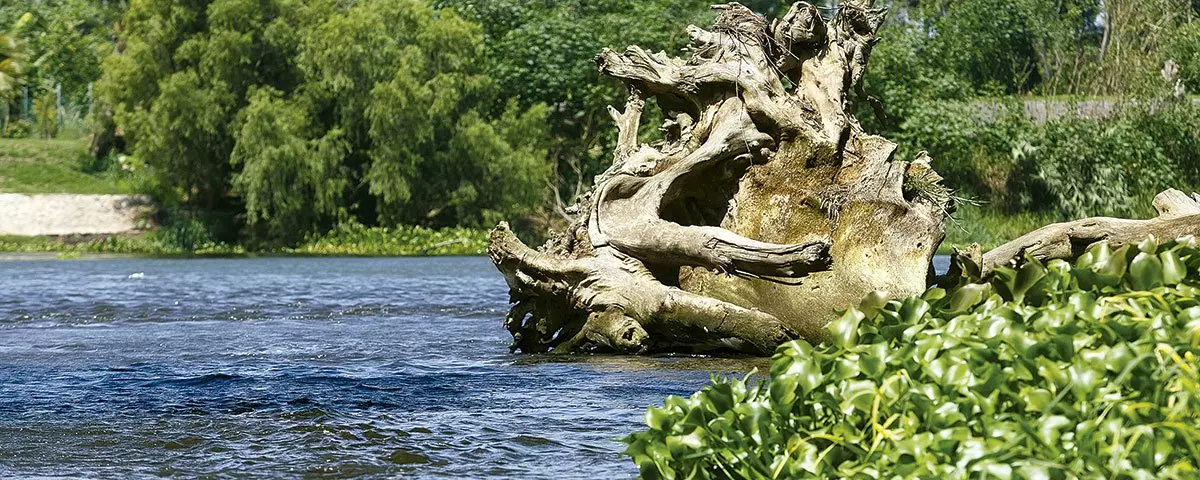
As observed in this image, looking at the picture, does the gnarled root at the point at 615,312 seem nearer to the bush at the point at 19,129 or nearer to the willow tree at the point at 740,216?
the willow tree at the point at 740,216

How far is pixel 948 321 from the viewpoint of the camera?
13.3ft

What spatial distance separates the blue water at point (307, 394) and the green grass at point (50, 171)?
27.0 meters

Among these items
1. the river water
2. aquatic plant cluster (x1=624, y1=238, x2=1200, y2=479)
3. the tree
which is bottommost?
the river water

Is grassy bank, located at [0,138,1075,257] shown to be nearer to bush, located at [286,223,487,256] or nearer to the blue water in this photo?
bush, located at [286,223,487,256]

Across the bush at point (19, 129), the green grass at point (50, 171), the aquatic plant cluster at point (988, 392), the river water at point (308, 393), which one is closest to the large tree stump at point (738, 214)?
the river water at point (308, 393)

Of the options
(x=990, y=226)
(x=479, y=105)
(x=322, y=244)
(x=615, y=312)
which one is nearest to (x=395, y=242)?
(x=322, y=244)

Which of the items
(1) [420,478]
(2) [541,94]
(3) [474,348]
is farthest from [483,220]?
(1) [420,478]

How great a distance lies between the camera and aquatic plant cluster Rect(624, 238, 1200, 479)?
10.8 feet

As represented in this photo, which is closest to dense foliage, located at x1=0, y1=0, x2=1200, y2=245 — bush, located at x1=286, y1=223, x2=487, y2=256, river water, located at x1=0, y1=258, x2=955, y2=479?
bush, located at x1=286, y1=223, x2=487, y2=256

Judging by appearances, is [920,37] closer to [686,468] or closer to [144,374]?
[144,374]

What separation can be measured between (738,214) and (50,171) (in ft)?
124

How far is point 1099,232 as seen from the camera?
33.7ft

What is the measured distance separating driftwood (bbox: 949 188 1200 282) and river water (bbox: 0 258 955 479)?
6.99 ft

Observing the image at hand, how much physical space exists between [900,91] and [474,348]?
30.7m
